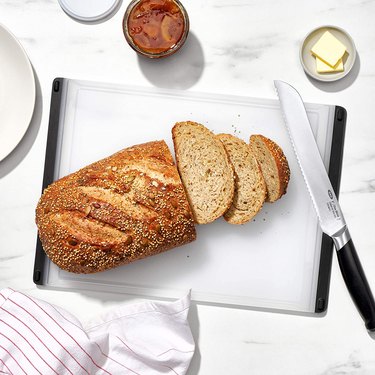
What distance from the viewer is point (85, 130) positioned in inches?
63.8

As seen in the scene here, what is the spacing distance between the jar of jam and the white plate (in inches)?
12.1

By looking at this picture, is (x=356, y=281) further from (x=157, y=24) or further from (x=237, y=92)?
(x=157, y=24)

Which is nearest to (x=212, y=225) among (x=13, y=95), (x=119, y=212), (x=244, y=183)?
(x=244, y=183)

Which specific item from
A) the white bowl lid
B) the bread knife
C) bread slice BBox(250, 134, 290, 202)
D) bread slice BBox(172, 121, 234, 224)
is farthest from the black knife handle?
the white bowl lid

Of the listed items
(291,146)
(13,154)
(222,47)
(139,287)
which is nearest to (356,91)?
(291,146)

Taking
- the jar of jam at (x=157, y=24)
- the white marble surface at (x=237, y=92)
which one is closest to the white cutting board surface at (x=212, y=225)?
the white marble surface at (x=237, y=92)

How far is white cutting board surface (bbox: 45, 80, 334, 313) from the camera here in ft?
5.31

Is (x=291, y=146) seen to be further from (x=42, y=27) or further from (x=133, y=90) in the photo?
(x=42, y=27)

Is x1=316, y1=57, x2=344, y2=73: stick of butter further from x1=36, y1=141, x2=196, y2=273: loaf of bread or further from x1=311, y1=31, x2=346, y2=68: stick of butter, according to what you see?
x1=36, y1=141, x2=196, y2=273: loaf of bread

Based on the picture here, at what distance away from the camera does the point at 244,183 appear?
5.07 feet

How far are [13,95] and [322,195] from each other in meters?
0.87

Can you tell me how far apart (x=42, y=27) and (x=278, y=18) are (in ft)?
2.13

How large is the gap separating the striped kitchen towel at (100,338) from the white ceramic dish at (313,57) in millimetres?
694

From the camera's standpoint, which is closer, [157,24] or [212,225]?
[157,24]
